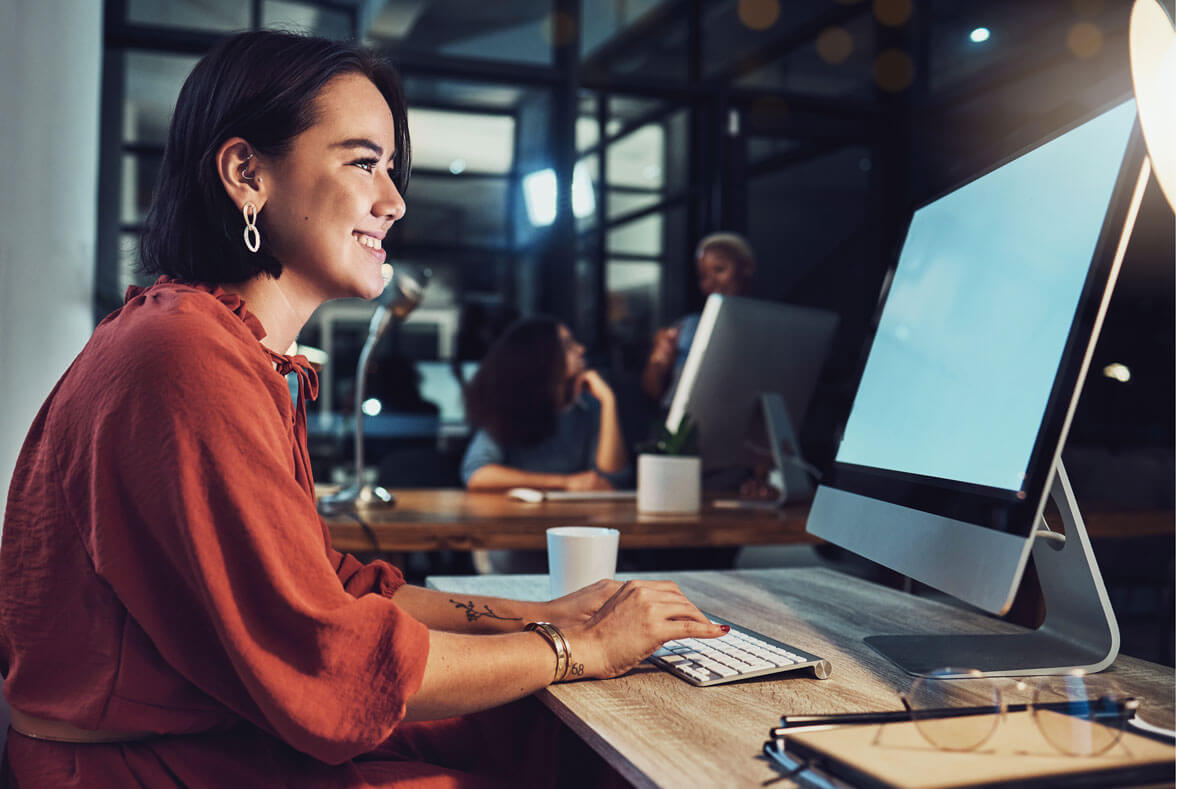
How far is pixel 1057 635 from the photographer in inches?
39.4

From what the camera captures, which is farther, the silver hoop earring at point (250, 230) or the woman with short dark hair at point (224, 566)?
the silver hoop earring at point (250, 230)

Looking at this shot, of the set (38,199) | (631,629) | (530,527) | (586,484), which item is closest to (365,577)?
(631,629)

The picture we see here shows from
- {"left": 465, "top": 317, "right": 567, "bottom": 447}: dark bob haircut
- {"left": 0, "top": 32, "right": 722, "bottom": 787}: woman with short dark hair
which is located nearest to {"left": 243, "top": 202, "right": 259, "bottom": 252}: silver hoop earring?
{"left": 0, "top": 32, "right": 722, "bottom": 787}: woman with short dark hair

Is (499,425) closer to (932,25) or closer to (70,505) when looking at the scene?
(70,505)

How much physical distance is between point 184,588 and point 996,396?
725mm

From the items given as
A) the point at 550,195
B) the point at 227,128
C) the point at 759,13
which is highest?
the point at 759,13

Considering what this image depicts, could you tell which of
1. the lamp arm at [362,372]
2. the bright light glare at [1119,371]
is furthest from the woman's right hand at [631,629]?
the bright light glare at [1119,371]

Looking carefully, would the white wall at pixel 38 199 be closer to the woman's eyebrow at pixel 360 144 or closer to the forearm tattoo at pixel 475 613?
the woman's eyebrow at pixel 360 144

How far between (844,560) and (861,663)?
315 centimetres

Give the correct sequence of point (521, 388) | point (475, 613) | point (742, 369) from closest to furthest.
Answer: point (475, 613) < point (742, 369) < point (521, 388)

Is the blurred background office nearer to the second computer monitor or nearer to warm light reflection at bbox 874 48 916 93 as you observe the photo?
warm light reflection at bbox 874 48 916 93

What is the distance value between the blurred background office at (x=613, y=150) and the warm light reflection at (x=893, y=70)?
0.01m

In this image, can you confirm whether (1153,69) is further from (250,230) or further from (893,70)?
(893,70)

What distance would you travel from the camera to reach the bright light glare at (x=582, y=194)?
16.1 ft
